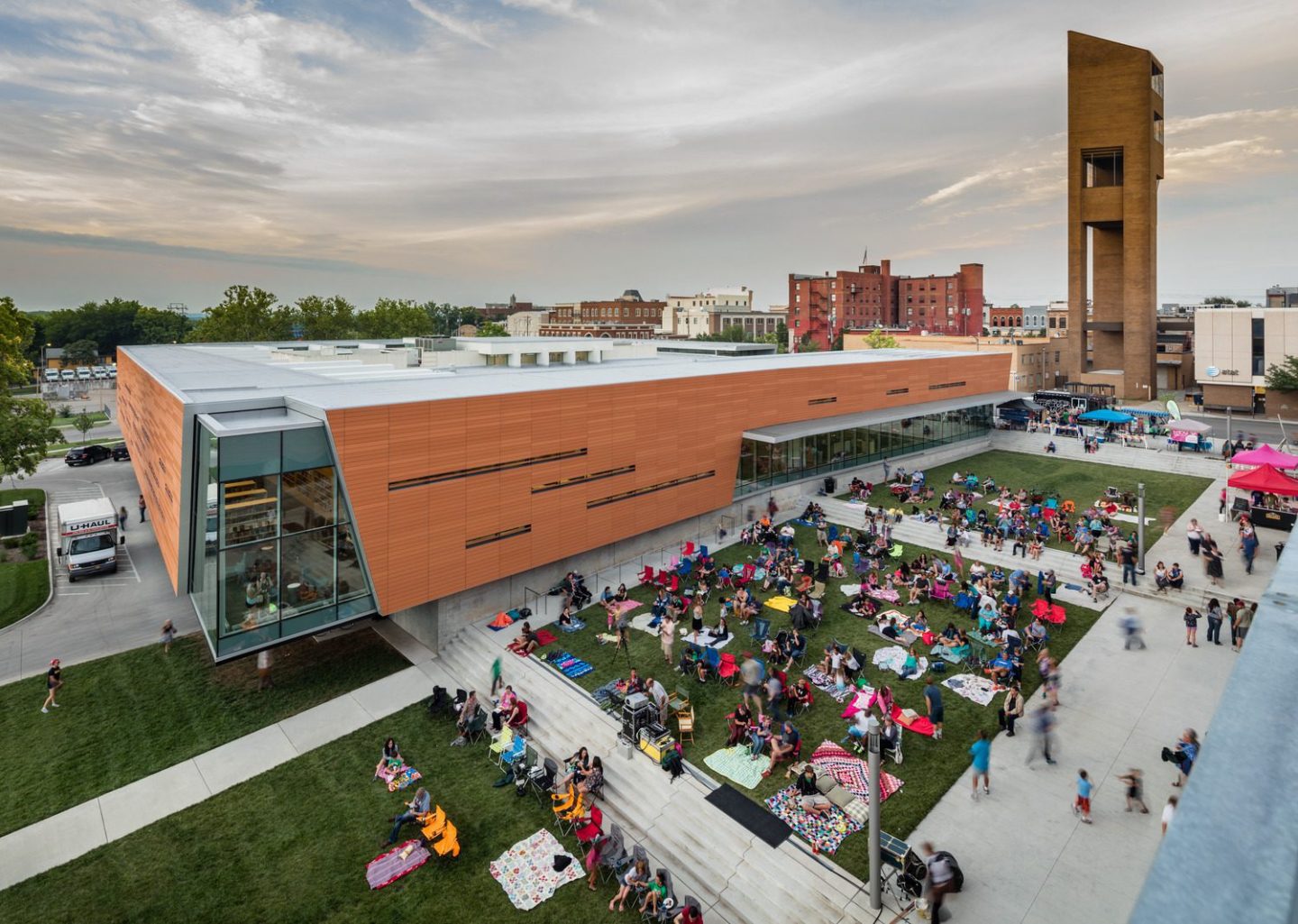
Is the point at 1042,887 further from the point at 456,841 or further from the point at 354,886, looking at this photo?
the point at 354,886

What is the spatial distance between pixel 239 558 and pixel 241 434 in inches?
122

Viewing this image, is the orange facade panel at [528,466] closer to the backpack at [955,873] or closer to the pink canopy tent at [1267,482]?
the backpack at [955,873]

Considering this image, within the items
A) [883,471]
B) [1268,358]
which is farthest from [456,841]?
[1268,358]

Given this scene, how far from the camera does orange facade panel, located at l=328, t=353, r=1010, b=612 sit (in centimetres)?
1898

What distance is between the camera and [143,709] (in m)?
18.3

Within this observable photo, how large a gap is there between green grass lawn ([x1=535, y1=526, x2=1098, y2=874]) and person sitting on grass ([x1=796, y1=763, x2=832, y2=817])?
0.64 metres

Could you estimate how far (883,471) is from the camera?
37.3 m

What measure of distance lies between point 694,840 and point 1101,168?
73.8 meters

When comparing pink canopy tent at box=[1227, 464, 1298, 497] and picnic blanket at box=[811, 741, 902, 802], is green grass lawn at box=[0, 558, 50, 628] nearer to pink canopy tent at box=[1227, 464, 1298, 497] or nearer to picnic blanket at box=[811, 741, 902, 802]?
picnic blanket at box=[811, 741, 902, 802]

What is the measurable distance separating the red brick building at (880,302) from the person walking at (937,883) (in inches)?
4358

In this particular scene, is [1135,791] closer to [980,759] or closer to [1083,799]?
[1083,799]

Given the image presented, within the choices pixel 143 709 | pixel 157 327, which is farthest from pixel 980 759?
pixel 157 327

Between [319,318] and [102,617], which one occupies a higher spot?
[319,318]

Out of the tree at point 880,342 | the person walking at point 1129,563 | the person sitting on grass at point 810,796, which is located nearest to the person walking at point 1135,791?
the person sitting on grass at point 810,796
